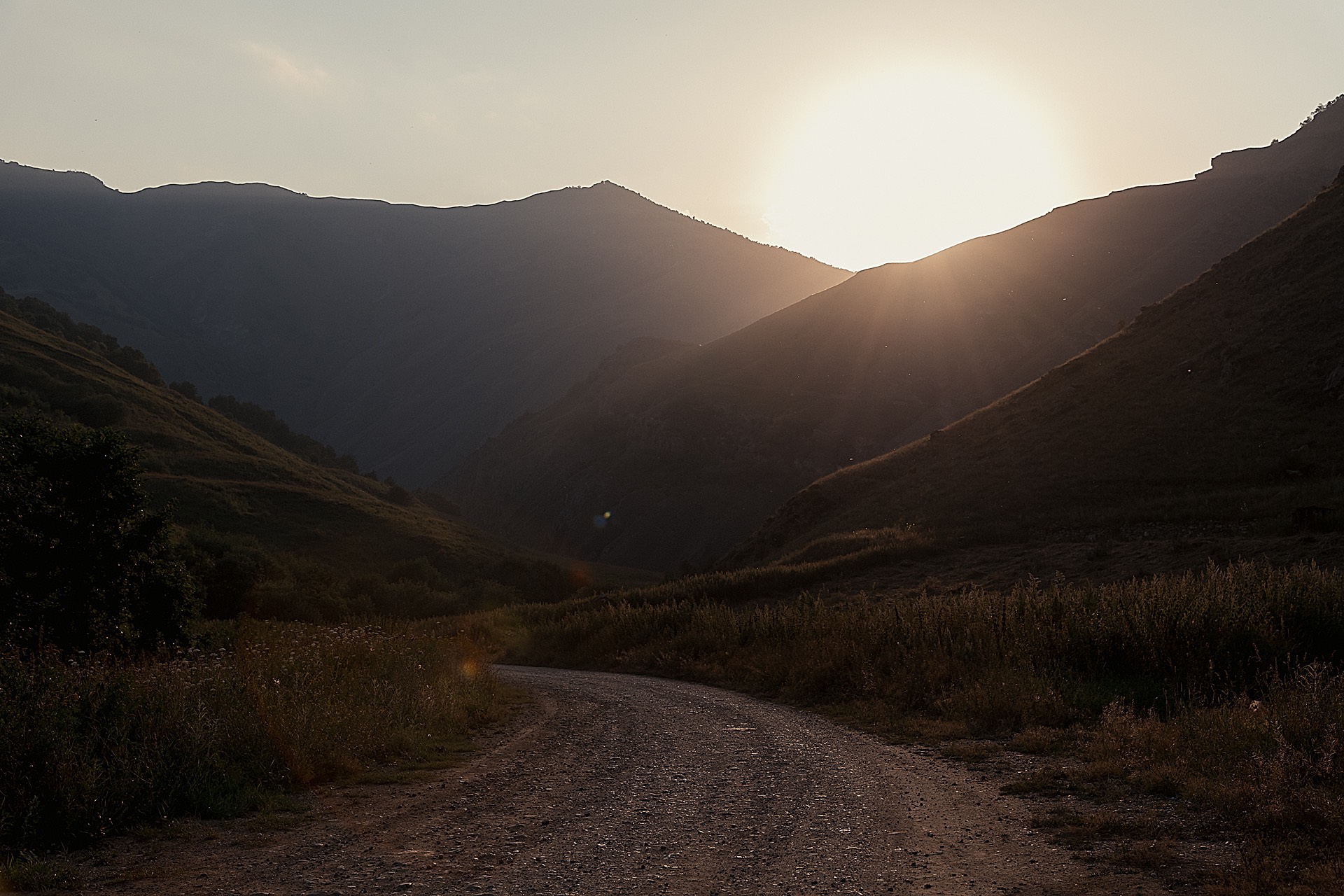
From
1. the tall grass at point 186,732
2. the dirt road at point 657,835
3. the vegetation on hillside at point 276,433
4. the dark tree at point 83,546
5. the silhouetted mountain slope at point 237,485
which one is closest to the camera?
the dirt road at point 657,835

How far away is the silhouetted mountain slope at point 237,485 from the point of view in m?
72.1

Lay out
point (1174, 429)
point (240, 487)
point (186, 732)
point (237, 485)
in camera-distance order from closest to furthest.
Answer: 1. point (186, 732)
2. point (1174, 429)
3. point (240, 487)
4. point (237, 485)

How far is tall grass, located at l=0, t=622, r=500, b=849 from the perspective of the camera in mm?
7188

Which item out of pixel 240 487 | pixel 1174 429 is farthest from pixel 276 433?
pixel 1174 429

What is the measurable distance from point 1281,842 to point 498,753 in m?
8.40

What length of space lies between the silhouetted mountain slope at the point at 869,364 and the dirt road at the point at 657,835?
311 feet

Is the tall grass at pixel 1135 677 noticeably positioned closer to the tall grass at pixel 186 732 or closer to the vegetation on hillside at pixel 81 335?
the tall grass at pixel 186 732

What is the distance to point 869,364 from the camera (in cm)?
12506

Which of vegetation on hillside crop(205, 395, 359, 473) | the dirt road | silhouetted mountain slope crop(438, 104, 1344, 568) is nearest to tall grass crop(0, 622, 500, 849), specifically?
the dirt road

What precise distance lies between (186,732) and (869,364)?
400ft

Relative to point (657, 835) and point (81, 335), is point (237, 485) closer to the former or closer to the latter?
point (81, 335)

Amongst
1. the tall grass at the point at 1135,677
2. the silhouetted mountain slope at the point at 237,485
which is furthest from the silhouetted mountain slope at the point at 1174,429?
the silhouetted mountain slope at the point at 237,485

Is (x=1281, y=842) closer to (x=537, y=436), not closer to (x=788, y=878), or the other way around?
(x=788, y=878)

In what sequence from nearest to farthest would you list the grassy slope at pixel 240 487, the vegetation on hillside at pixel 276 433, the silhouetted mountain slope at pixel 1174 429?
the silhouetted mountain slope at pixel 1174 429, the grassy slope at pixel 240 487, the vegetation on hillside at pixel 276 433
